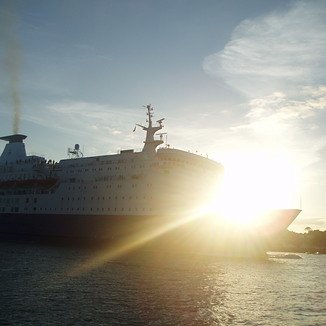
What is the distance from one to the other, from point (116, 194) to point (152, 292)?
23.5 meters

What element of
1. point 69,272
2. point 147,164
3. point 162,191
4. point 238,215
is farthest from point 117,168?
point 69,272

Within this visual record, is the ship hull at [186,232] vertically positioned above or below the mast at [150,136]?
below

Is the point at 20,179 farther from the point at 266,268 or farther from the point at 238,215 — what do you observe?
the point at 266,268

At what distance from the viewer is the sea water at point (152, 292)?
15.6 meters

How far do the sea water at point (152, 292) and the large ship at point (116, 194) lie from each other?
283 inches

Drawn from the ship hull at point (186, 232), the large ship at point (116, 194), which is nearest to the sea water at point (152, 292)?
the ship hull at point (186, 232)

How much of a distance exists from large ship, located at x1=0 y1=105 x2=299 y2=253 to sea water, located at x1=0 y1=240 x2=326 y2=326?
7.18 meters

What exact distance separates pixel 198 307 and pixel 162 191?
898 inches

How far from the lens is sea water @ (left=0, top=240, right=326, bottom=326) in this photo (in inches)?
613

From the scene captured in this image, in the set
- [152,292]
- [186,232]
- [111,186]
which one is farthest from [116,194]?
[152,292]

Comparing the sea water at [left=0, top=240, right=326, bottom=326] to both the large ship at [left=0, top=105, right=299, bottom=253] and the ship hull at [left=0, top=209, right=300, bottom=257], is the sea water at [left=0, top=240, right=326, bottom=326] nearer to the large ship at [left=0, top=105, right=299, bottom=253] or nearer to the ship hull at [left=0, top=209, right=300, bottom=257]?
the ship hull at [left=0, top=209, right=300, bottom=257]

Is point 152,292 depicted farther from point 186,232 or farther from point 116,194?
point 116,194

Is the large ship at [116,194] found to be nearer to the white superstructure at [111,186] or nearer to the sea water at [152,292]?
the white superstructure at [111,186]

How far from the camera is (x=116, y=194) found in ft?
141
